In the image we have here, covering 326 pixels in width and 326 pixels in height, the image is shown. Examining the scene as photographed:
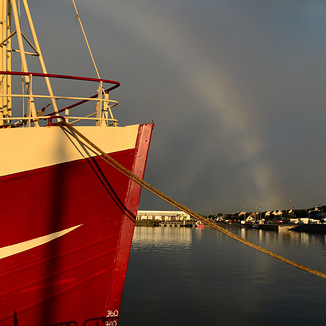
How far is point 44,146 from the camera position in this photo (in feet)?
25.4

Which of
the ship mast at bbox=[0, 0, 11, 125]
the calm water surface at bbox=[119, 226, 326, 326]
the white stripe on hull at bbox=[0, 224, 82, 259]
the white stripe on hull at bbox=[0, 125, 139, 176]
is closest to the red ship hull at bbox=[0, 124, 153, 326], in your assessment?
the white stripe on hull at bbox=[0, 224, 82, 259]

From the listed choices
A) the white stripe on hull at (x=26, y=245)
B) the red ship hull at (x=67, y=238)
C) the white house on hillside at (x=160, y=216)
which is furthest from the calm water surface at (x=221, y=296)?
the white house on hillside at (x=160, y=216)

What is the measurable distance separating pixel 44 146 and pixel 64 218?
1419 mm

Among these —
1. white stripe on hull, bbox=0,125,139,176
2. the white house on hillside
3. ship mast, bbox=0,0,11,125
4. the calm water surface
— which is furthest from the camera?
the white house on hillside

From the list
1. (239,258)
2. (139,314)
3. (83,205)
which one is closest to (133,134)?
(83,205)

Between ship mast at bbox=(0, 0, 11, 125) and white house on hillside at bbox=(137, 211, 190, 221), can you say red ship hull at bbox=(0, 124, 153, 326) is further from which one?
white house on hillside at bbox=(137, 211, 190, 221)

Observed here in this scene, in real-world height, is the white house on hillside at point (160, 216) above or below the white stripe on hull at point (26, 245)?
above

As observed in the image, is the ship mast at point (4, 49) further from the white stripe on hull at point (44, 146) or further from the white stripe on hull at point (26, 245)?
the white stripe on hull at point (26, 245)

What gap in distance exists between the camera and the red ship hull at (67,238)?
7.55m

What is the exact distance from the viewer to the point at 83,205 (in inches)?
316

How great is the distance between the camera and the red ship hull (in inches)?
297

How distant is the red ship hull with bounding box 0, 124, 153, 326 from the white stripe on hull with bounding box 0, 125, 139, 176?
0.43ft

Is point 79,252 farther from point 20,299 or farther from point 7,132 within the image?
point 7,132

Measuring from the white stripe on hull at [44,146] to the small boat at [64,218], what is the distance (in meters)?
0.02
